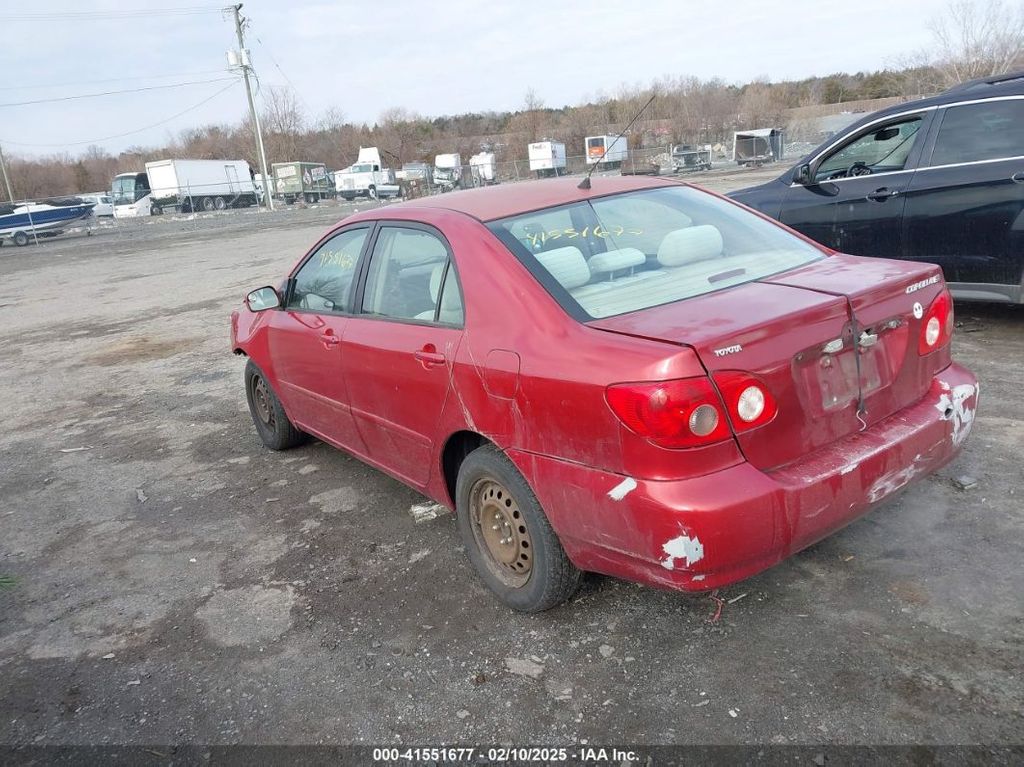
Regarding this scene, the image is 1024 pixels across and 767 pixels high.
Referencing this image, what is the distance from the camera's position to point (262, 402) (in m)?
5.36

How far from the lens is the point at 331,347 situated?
4047 mm

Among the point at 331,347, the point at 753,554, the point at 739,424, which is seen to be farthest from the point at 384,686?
the point at 331,347

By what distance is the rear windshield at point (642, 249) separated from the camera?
2977 millimetres

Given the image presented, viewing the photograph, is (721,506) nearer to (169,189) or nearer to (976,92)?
(976,92)

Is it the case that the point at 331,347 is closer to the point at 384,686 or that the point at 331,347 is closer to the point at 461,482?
the point at 461,482

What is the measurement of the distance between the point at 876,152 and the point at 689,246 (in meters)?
3.92

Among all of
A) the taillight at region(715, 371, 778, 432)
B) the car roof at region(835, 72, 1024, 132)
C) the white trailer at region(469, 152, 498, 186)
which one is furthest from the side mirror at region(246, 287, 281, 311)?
the white trailer at region(469, 152, 498, 186)

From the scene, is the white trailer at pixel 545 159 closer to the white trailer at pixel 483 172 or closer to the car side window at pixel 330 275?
the white trailer at pixel 483 172

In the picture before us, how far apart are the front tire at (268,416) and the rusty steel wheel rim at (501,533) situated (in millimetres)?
2196

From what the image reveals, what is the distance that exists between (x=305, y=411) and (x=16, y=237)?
1265 inches

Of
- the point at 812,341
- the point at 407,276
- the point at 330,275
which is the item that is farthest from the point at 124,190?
the point at 812,341

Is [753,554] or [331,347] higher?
[331,347]

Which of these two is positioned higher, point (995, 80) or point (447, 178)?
point (447, 178)

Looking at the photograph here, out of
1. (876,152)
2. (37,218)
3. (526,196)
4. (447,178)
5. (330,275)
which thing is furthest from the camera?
(447,178)
